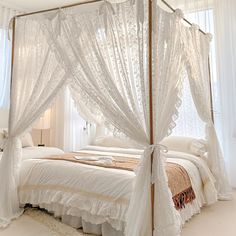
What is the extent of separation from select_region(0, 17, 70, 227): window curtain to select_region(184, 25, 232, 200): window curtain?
1.70 m

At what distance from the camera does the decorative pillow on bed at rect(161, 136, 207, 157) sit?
11.3ft

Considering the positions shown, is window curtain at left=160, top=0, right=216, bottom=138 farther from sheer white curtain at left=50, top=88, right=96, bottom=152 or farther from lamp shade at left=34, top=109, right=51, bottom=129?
lamp shade at left=34, top=109, right=51, bottom=129

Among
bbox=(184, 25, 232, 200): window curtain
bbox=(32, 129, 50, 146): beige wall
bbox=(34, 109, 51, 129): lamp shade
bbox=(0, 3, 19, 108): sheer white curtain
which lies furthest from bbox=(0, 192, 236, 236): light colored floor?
bbox=(0, 3, 19, 108): sheer white curtain

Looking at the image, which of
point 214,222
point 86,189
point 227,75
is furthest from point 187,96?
point 86,189

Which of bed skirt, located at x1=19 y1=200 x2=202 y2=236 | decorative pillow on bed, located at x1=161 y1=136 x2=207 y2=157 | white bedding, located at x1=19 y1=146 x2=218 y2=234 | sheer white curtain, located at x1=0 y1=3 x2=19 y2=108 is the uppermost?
sheer white curtain, located at x1=0 y1=3 x2=19 y2=108

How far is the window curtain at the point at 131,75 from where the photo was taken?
6.62ft

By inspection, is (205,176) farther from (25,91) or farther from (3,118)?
(3,118)

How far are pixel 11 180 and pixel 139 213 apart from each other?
1.53 m

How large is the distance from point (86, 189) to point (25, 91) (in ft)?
4.21

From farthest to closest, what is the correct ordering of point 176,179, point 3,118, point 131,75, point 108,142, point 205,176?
point 3,118 → point 108,142 → point 205,176 → point 176,179 → point 131,75

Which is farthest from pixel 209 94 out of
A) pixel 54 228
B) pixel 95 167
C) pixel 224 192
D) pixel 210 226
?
pixel 54 228

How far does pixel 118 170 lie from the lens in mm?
2459

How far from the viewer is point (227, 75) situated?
3.82 meters

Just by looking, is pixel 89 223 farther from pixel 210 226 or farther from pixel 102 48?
pixel 102 48
